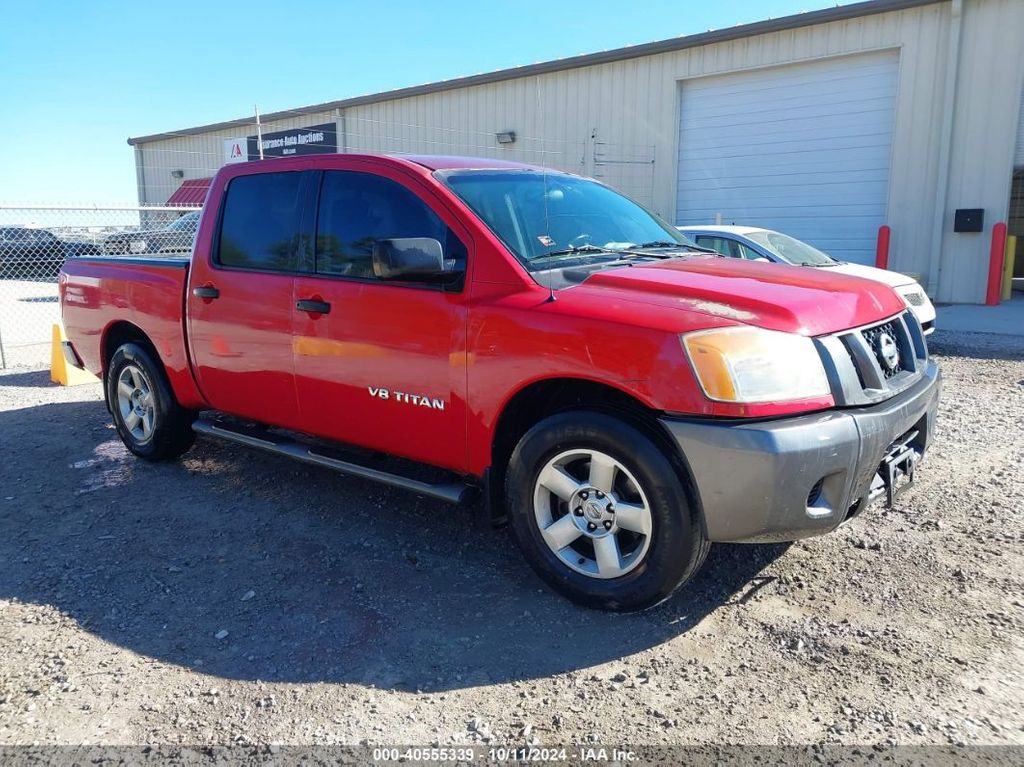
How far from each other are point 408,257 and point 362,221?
770 millimetres

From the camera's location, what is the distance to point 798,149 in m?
15.7

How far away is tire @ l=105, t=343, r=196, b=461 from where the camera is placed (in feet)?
17.2

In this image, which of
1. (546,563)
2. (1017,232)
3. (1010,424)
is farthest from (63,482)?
(1017,232)

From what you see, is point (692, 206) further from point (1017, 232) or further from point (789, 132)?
point (1017, 232)

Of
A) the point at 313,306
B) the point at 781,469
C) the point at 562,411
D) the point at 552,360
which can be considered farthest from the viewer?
the point at 313,306

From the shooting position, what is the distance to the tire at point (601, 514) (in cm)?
305

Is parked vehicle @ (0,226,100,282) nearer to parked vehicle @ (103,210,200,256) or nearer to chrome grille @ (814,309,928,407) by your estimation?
parked vehicle @ (103,210,200,256)

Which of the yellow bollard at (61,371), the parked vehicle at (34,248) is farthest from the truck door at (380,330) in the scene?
the parked vehicle at (34,248)

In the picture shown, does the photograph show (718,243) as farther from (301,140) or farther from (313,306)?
(301,140)

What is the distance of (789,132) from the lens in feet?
51.5

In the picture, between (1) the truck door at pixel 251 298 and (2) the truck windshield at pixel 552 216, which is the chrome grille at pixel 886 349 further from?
(1) the truck door at pixel 251 298

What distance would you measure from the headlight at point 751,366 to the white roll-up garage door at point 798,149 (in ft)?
44.5

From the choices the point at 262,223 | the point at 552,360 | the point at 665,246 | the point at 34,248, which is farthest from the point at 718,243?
the point at 34,248

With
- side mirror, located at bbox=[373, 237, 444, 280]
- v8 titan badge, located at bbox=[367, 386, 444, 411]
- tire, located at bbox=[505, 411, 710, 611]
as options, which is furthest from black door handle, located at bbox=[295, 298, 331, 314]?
tire, located at bbox=[505, 411, 710, 611]
